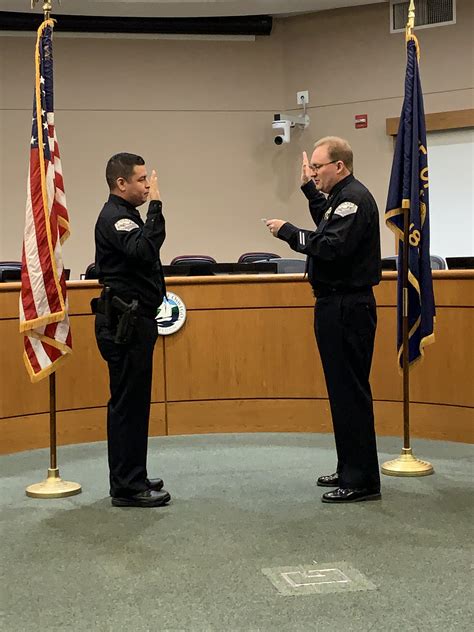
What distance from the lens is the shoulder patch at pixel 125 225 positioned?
432cm

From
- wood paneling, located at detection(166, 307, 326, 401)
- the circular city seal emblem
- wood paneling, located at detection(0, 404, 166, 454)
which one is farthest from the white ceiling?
wood paneling, located at detection(0, 404, 166, 454)

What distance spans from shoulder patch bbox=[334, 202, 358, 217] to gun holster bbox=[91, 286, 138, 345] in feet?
3.64

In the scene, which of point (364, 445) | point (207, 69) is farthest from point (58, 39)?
point (364, 445)

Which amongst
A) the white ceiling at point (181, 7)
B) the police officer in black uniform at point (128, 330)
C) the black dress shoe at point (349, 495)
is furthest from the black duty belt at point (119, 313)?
the white ceiling at point (181, 7)

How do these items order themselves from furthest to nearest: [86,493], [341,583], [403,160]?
[403,160] < [86,493] < [341,583]

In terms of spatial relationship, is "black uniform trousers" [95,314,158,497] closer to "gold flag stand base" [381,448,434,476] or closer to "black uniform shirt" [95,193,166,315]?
"black uniform shirt" [95,193,166,315]

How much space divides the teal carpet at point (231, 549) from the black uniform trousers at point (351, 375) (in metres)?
0.22

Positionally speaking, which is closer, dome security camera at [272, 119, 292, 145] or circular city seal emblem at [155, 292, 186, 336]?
circular city seal emblem at [155, 292, 186, 336]

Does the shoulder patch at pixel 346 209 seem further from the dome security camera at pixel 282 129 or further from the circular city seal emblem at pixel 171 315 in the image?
the dome security camera at pixel 282 129

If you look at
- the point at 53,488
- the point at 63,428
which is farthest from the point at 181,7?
the point at 53,488

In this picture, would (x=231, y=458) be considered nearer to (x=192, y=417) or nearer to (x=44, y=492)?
(x=192, y=417)

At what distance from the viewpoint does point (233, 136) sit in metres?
12.5

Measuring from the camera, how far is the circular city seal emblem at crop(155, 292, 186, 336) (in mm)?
6336

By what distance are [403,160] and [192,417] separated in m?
2.46
